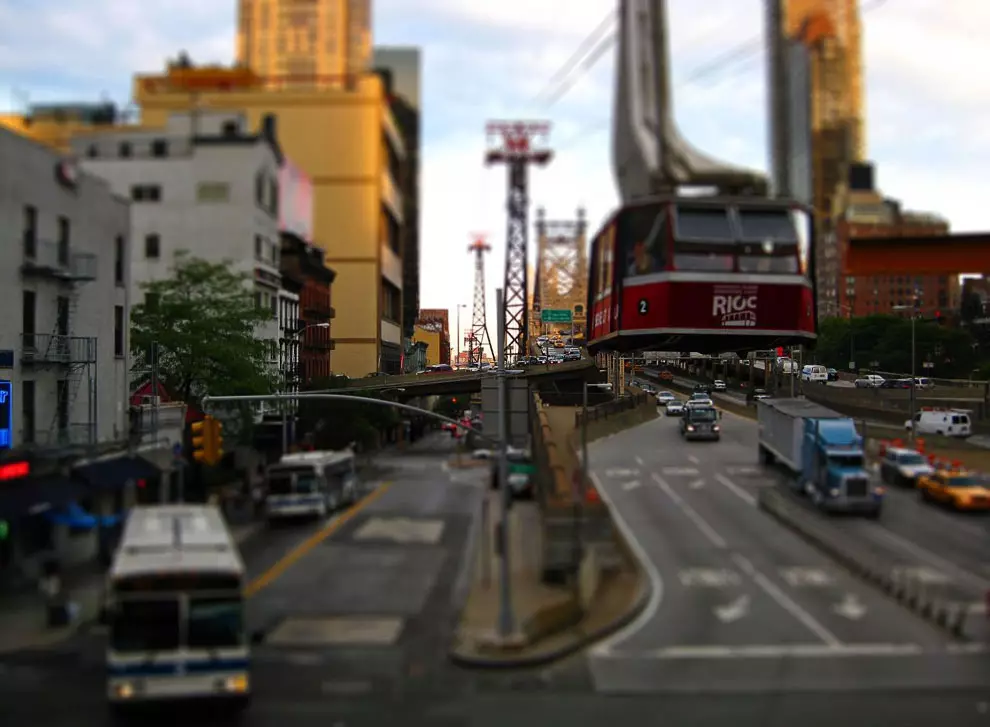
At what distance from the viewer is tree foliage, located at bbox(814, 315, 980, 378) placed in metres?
55.3

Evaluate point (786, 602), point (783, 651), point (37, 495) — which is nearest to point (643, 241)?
point (783, 651)

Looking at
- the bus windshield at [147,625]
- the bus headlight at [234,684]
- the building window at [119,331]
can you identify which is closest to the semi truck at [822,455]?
the bus headlight at [234,684]

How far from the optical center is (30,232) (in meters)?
34.2

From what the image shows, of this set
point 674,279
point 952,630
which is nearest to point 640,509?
point 952,630

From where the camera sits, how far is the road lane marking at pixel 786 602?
22922 mm

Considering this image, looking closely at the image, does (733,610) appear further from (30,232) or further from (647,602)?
(30,232)

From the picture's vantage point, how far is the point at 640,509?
38.5 m

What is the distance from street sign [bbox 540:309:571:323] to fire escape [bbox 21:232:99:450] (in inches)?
1703

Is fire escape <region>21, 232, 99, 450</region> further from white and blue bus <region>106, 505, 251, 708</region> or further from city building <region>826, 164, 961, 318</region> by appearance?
city building <region>826, 164, 961, 318</region>

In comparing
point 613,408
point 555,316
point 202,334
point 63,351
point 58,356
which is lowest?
point 613,408

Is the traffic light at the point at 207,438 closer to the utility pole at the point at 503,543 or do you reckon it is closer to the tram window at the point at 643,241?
the utility pole at the point at 503,543

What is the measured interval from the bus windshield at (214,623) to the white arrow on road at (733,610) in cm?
1252

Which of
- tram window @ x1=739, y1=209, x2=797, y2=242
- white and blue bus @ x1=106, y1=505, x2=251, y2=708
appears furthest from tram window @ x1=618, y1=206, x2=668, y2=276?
white and blue bus @ x1=106, y1=505, x2=251, y2=708

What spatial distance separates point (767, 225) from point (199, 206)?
162 feet
